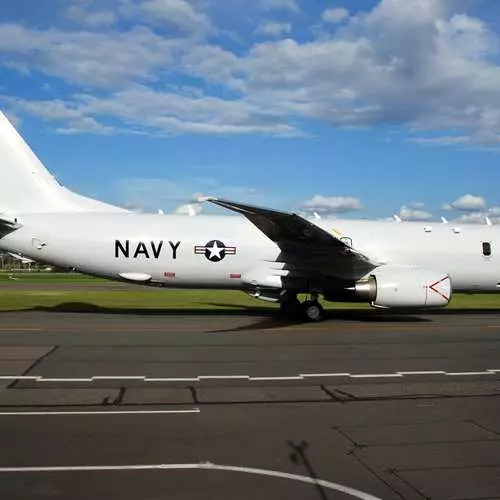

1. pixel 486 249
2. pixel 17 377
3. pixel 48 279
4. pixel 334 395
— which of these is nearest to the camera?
pixel 334 395

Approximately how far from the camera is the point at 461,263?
2231 centimetres

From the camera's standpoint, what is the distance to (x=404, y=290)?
1922 cm

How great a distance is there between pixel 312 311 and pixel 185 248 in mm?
4823

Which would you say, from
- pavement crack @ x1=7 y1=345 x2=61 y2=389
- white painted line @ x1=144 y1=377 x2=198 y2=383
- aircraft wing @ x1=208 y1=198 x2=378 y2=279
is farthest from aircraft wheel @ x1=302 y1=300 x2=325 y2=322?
white painted line @ x1=144 y1=377 x2=198 y2=383

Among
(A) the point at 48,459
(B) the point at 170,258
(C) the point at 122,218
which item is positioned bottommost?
(A) the point at 48,459

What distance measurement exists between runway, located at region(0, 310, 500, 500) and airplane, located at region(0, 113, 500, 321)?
4.80 metres

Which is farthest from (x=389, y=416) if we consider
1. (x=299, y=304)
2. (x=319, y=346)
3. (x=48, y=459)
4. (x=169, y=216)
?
(x=169, y=216)

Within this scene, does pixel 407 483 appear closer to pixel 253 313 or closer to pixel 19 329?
pixel 19 329

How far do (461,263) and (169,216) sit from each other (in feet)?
35.1

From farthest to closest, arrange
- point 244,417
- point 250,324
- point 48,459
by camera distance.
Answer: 1. point 250,324
2. point 244,417
3. point 48,459

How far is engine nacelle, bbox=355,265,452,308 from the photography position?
758 inches

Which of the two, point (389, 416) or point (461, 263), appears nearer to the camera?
point (389, 416)

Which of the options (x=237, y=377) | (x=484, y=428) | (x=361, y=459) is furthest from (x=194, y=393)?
(x=484, y=428)

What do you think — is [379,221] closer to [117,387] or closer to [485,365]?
[485,365]
